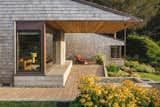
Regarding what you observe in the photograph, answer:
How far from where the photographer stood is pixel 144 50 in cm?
3259

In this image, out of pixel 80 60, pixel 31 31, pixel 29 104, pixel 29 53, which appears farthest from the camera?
pixel 80 60

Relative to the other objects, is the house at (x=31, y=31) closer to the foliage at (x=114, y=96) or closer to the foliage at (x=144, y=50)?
the foliage at (x=114, y=96)

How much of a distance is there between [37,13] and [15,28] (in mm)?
1098

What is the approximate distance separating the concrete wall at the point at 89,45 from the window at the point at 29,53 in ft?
44.9

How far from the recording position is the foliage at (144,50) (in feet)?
104

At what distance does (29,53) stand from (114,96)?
22.3ft

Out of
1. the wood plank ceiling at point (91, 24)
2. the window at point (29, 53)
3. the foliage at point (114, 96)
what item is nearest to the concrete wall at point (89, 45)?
the wood plank ceiling at point (91, 24)

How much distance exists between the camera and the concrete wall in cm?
2794

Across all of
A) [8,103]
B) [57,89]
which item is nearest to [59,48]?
Result: [57,89]

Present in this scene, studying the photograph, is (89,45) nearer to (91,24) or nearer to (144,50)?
(144,50)

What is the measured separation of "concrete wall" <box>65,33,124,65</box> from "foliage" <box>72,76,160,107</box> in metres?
19.1

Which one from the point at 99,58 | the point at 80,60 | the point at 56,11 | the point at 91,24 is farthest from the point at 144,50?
the point at 56,11

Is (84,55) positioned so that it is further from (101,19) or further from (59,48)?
(101,19)

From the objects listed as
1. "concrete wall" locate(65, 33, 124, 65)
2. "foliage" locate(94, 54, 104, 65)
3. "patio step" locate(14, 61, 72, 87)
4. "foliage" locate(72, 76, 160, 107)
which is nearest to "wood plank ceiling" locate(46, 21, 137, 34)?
"patio step" locate(14, 61, 72, 87)
